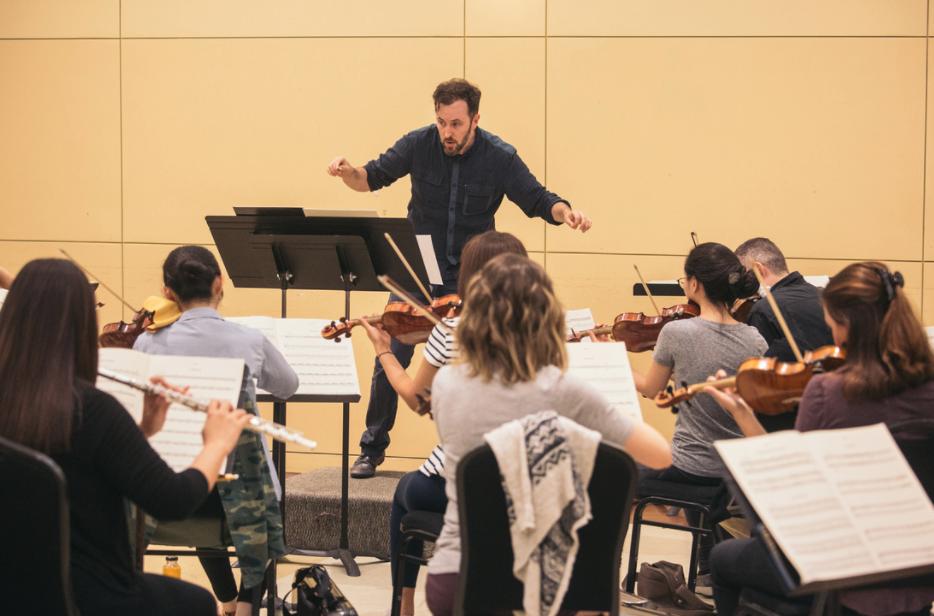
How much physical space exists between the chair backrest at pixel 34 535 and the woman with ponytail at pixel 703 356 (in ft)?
6.83

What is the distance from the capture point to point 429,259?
4281 mm

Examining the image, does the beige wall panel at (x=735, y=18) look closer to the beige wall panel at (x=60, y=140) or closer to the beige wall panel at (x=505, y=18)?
the beige wall panel at (x=505, y=18)

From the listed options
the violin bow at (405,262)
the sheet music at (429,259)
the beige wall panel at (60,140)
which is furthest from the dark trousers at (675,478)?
the beige wall panel at (60,140)

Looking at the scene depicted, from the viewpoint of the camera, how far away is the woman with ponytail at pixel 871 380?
2402 millimetres

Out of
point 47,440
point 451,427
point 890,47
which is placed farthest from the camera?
point 890,47

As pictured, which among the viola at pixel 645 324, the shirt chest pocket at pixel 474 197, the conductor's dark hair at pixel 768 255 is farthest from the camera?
the shirt chest pocket at pixel 474 197

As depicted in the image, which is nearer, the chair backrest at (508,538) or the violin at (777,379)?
the chair backrest at (508,538)

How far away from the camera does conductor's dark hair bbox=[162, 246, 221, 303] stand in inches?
128

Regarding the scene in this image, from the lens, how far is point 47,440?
204 centimetres

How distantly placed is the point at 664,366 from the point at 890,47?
3.01 metres

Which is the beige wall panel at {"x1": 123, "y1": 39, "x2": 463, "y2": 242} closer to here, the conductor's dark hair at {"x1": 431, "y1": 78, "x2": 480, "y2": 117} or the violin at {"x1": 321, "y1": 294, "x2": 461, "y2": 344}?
the conductor's dark hair at {"x1": 431, "y1": 78, "x2": 480, "y2": 117}

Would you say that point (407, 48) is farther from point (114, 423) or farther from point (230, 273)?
point (114, 423)

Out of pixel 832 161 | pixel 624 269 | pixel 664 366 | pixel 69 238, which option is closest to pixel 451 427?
pixel 664 366

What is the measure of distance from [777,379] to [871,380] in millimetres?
495
